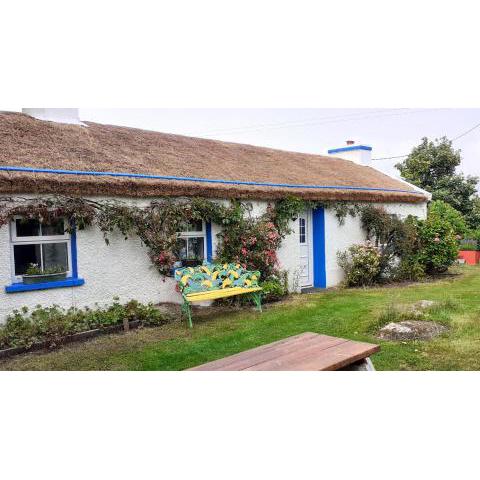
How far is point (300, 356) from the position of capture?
4145 millimetres

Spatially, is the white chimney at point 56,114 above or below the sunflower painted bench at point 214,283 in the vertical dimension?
above

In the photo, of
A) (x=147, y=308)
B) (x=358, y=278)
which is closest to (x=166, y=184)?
(x=147, y=308)

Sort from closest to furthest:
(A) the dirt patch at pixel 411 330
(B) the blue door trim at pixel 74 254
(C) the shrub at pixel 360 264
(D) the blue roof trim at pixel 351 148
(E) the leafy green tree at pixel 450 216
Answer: (A) the dirt patch at pixel 411 330 → (B) the blue door trim at pixel 74 254 → (C) the shrub at pixel 360 264 → (E) the leafy green tree at pixel 450 216 → (D) the blue roof trim at pixel 351 148

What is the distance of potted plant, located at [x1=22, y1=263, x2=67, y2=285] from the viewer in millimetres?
7031

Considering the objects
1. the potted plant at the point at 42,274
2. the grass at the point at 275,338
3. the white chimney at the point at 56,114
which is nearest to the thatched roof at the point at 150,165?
the white chimney at the point at 56,114

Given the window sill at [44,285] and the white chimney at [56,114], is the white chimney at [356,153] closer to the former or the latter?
the white chimney at [56,114]

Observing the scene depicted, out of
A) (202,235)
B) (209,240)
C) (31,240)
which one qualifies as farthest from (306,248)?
(31,240)

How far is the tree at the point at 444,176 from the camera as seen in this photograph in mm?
21406

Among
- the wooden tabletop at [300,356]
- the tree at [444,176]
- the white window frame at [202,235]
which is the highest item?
the tree at [444,176]

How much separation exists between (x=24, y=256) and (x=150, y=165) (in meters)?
2.94

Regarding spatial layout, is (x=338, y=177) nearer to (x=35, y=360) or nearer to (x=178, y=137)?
(x=178, y=137)

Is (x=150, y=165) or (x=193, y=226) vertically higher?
(x=150, y=165)

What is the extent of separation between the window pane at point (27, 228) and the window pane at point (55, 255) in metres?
0.24

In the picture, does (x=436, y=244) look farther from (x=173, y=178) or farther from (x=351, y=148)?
(x=173, y=178)
